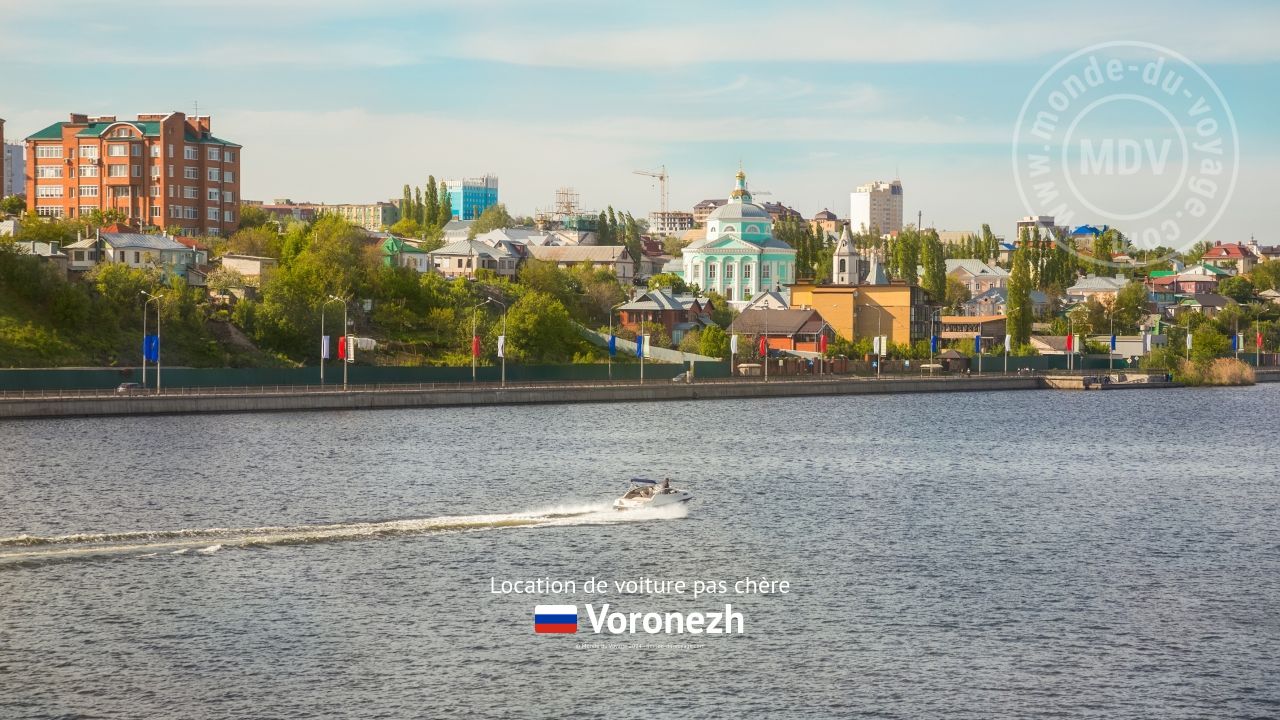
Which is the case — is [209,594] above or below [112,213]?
below

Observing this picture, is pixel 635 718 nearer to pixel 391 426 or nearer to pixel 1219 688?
pixel 1219 688

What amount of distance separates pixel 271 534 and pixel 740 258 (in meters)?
145

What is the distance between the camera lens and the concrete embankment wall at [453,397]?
80438 mm

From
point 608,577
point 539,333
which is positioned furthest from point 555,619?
point 539,333

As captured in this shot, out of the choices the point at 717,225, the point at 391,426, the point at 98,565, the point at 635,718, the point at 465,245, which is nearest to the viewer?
the point at 635,718

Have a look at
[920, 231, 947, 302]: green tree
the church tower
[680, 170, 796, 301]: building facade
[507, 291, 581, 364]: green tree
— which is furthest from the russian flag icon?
[920, 231, 947, 302]: green tree

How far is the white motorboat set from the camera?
52.1 metres

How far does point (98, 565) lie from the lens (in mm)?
41500

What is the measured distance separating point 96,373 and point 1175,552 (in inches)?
2508

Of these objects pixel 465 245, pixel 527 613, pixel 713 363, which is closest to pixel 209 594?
pixel 527 613

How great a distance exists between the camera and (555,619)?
3653 cm

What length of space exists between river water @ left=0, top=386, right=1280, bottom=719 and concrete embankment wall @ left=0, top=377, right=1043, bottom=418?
4172mm

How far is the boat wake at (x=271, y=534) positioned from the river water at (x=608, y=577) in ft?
0.56

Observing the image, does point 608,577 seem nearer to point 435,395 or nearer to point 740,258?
point 435,395
